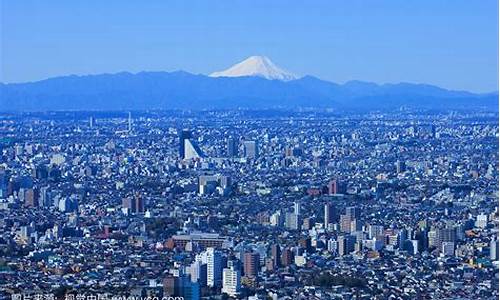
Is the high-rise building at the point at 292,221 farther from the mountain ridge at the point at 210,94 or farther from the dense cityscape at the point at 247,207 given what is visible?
the mountain ridge at the point at 210,94

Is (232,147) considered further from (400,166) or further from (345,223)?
(345,223)

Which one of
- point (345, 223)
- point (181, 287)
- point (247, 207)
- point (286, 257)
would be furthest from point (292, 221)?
point (181, 287)

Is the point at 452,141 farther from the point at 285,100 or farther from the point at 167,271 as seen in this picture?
the point at 167,271

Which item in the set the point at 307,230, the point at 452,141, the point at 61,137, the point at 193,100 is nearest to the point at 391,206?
the point at 307,230

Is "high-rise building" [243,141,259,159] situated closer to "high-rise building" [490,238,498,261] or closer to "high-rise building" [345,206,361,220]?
"high-rise building" [345,206,361,220]

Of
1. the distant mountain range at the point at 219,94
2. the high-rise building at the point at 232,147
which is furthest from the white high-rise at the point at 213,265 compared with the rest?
the distant mountain range at the point at 219,94
